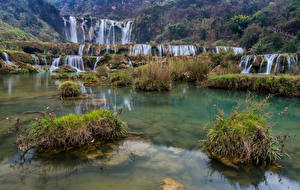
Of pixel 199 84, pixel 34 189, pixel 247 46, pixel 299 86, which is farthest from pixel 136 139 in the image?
pixel 247 46

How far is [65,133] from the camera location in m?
4.53

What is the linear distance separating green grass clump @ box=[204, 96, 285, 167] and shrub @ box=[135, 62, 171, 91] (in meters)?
9.06

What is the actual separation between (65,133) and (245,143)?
377 cm

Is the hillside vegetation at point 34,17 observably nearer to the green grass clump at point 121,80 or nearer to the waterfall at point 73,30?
the waterfall at point 73,30

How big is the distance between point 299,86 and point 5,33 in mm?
61352

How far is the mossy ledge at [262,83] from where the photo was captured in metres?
11.8

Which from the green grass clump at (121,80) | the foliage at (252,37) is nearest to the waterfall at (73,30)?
the foliage at (252,37)

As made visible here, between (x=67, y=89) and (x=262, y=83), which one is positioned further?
(x=262, y=83)

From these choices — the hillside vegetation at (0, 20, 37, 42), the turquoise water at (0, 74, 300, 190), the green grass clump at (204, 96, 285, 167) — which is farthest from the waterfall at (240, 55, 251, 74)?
the hillside vegetation at (0, 20, 37, 42)

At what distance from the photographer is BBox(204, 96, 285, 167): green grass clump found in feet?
13.1

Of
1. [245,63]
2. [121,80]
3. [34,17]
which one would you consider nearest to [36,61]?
[121,80]

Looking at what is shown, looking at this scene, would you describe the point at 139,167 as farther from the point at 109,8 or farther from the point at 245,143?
the point at 109,8

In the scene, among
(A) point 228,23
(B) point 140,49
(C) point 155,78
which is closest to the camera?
Answer: (C) point 155,78

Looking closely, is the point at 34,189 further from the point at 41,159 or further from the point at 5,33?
the point at 5,33
